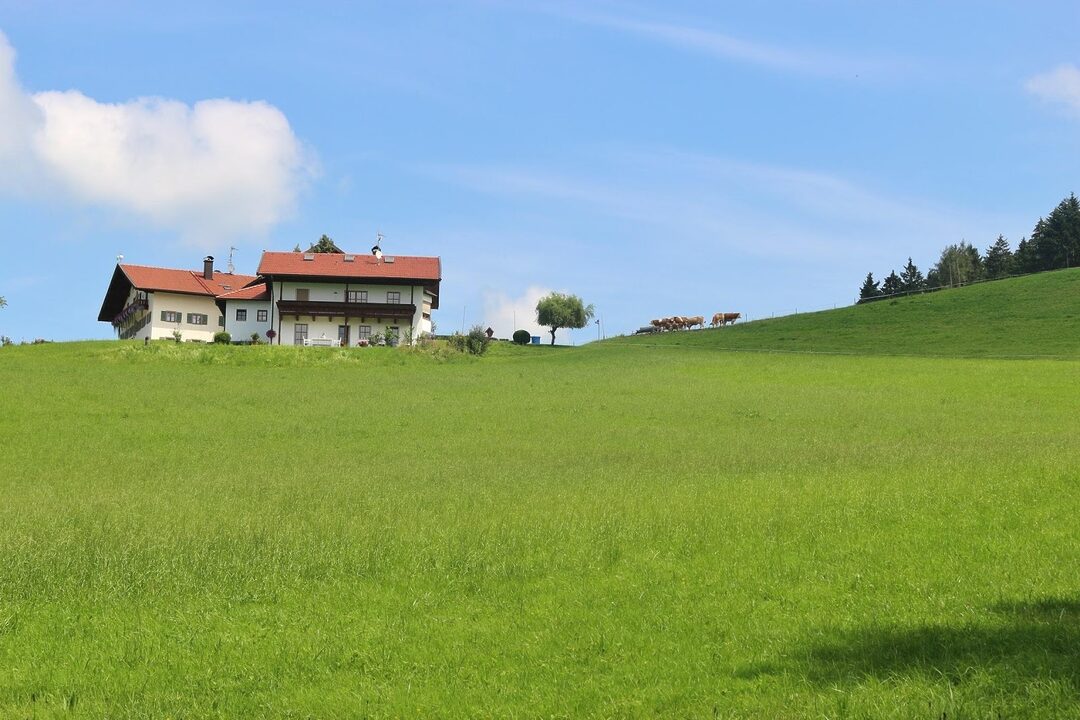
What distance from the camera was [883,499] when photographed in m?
18.5

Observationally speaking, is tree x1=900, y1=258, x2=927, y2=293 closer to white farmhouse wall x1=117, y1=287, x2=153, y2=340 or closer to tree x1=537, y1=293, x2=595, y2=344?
tree x1=537, y1=293, x2=595, y2=344

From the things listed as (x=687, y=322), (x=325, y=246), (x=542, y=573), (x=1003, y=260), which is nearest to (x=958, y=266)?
(x=1003, y=260)

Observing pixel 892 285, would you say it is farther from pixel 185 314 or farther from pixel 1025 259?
pixel 185 314

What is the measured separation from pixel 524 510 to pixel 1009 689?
439 inches

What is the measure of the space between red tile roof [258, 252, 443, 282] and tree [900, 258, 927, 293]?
8324 cm

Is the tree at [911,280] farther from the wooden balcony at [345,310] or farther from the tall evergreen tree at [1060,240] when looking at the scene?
the wooden balcony at [345,310]

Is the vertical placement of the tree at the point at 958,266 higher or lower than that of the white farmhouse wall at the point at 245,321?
higher

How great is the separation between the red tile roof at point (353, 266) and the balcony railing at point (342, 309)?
8.10ft

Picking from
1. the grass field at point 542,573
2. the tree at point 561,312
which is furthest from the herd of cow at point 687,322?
the grass field at point 542,573

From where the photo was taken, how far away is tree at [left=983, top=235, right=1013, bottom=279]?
139 metres

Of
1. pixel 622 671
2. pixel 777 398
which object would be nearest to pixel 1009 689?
pixel 622 671

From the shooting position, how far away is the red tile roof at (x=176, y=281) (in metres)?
85.8

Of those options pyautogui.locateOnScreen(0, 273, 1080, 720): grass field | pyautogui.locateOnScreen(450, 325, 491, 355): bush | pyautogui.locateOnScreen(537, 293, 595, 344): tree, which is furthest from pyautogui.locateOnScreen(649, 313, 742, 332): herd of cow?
pyautogui.locateOnScreen(0, 273, 1080, 720): grass field

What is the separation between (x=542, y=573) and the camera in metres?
14.5
